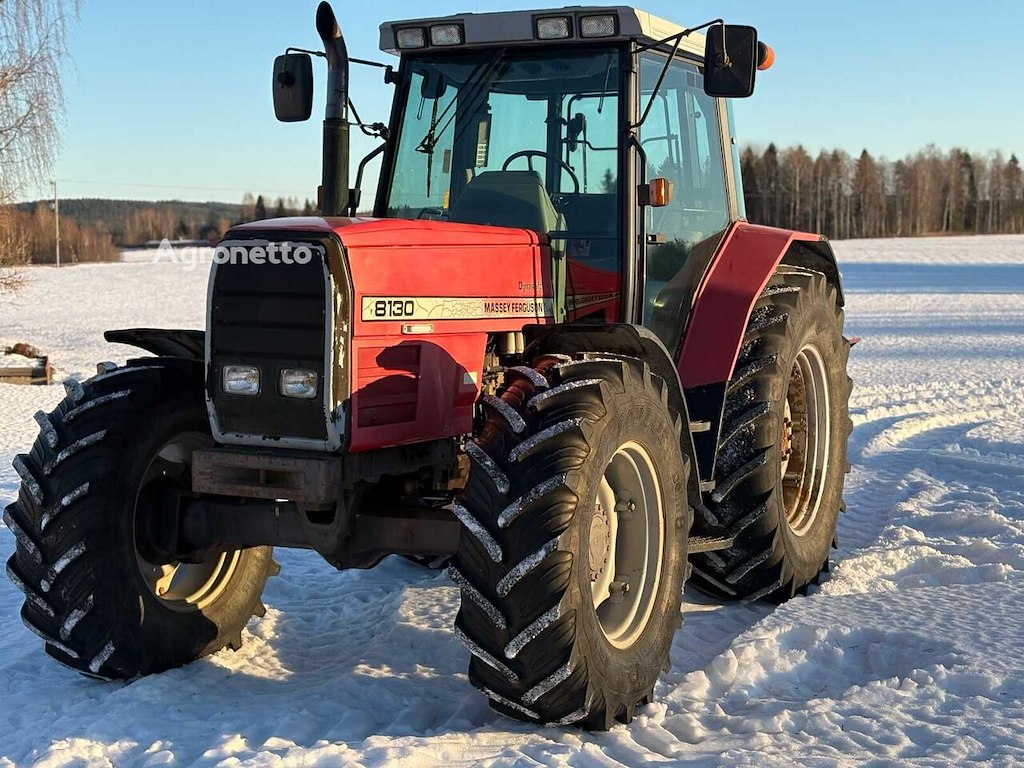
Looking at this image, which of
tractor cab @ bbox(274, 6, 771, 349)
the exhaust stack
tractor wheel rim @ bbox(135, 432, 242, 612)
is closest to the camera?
tractor wheel rim @ bbox(135, 432, 242, 612)

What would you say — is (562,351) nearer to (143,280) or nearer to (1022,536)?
(1022,536)

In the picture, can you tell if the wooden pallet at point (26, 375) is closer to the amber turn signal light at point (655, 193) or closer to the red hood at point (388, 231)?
the red hood at point (388, 231)

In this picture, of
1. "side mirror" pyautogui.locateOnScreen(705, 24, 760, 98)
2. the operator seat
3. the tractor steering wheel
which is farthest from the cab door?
→ "side mirror" pyautogui.locateOnScreen(705, 24, 760, 98)

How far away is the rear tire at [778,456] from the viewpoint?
5266mm

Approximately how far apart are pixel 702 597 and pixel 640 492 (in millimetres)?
1510

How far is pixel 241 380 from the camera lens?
419 centimetres

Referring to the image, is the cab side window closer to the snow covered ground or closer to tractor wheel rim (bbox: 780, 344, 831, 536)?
tractor wheel rim (bbox: 780, 344, 831, 536)

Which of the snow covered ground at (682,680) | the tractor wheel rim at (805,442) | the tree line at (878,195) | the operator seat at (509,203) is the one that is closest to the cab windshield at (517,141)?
the operator seat at (509,203)

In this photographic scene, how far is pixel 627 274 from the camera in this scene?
195 inches

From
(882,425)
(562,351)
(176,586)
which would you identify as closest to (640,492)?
(562,351)

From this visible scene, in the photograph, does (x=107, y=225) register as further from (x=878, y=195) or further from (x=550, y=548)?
(x=550, y=548)

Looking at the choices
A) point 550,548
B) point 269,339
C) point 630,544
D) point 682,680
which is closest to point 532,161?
point 269,339

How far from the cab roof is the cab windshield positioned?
0.29 feet

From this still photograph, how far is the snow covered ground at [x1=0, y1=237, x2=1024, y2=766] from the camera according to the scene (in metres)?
3.66
